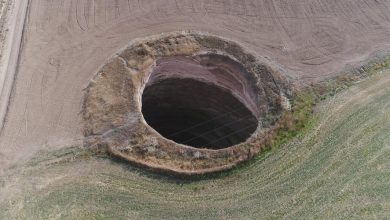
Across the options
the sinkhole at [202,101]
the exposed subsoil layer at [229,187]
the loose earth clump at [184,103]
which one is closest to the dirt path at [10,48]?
the exposed subsoil layer at [229,187]

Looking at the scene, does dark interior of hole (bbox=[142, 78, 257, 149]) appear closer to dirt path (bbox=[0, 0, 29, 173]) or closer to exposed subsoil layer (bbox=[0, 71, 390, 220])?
exposed subsoil layer (bbox=[0, 71, 390, 220])

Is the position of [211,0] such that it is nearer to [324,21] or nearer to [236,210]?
[324,21]

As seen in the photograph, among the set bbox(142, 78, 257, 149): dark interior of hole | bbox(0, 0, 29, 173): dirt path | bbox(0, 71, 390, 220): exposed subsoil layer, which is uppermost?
bbox(0, 0, 29, 173): dirt path

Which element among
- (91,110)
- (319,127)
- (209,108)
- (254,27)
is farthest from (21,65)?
(319,127)

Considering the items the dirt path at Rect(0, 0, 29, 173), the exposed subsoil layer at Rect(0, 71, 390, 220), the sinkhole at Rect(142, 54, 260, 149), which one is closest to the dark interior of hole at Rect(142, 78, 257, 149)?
the sinkhole at Rect(142, 54, 260, 149)

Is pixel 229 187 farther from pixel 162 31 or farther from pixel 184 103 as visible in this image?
pixel 162 31

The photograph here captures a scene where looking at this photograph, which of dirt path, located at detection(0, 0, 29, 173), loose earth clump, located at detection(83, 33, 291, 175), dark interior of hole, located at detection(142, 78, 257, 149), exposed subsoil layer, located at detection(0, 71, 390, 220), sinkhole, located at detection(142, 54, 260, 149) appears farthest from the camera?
dark interior of hole, located at detection(142, 78, 257, 149)
